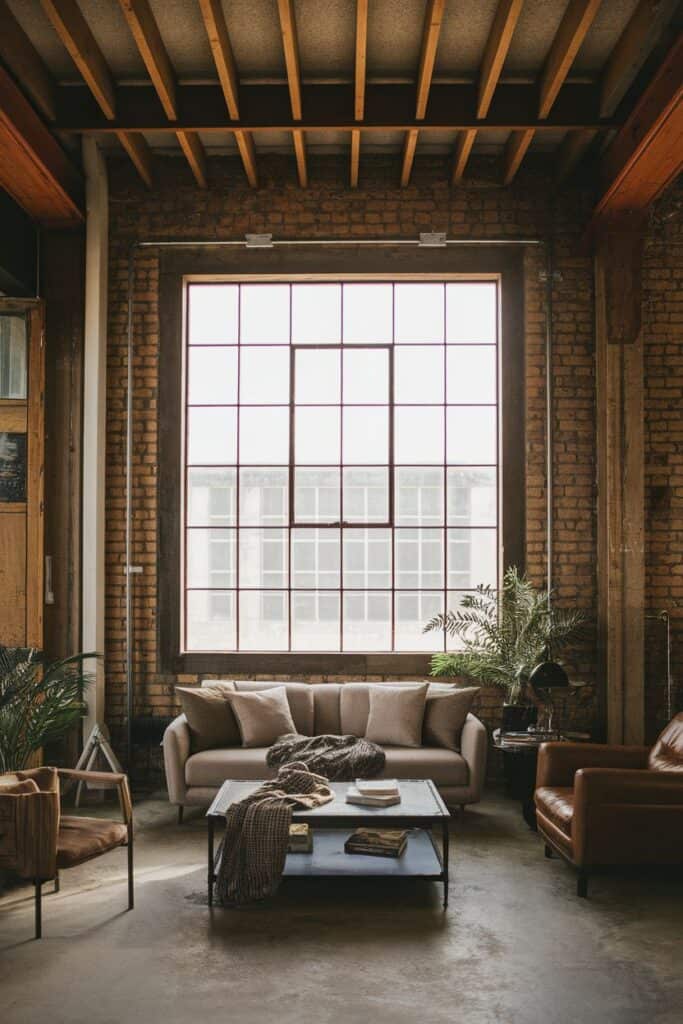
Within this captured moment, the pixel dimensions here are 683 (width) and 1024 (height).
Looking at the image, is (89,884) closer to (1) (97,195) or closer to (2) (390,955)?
(2) (390,955)

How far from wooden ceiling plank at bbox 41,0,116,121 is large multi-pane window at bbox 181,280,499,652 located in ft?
5.95

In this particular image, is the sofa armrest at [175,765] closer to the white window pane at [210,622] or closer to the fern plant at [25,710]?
the fern plant at [25,710]

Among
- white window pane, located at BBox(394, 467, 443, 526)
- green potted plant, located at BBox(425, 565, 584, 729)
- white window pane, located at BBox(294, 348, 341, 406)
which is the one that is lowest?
green potted plant, located at BBox(425, 565, 584, 729)

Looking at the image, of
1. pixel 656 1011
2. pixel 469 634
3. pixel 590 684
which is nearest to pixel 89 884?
pixel 656 1011

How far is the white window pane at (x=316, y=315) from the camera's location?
7.67 metres

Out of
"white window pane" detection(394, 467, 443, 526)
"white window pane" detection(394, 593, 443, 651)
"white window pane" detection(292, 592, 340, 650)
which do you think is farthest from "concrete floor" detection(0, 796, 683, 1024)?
Result: "white window pane" detection(394, 467, 443, 526)

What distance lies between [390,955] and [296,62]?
4.89 m

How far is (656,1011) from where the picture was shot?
11.6ft

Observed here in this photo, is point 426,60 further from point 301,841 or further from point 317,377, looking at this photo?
point 301,841

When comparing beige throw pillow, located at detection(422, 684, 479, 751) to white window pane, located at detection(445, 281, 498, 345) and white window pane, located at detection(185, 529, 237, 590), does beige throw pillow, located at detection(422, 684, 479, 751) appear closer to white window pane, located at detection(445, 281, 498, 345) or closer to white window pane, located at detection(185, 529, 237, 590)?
white window pane, located at detection(185, 529, 237, 590)

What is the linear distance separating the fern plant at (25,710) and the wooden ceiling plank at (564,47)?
4757 millimetres

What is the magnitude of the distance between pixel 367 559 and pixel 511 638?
1311 mm

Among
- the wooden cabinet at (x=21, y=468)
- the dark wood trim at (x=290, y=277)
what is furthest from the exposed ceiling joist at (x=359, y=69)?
the wooden cabinet at (x=21, y=468)

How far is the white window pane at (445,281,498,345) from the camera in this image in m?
7.68
